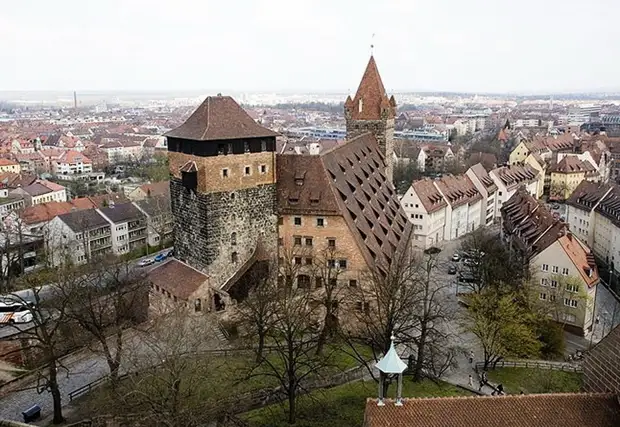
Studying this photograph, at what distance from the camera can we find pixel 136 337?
37500 mm

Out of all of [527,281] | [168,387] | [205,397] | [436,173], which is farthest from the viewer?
[436,173]

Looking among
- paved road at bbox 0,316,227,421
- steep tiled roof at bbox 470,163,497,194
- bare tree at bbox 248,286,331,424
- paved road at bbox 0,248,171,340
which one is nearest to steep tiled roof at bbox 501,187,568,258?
steep tiled roof at bbox 470,163,497,194

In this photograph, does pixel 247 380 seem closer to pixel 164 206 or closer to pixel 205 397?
pixel 205 397

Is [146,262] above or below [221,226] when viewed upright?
below

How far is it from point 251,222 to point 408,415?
988 inches

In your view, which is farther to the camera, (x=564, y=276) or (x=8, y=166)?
(x=8, y=166)

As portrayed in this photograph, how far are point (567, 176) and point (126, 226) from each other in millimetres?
73027

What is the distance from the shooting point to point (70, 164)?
132 metres

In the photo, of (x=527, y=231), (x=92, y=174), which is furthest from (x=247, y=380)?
(x=92, y=174)

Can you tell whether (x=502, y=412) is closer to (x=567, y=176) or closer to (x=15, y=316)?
(x=15, y=316)

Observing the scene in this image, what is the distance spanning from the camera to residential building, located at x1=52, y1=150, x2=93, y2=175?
13250cm

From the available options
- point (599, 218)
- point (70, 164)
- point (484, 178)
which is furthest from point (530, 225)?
point (70, 164)

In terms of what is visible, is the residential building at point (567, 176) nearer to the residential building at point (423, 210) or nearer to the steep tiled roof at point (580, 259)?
the residential building at point (423, 210)

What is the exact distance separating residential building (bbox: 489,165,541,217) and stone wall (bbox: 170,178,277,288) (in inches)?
2106
